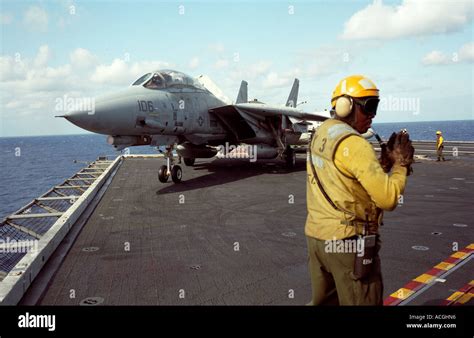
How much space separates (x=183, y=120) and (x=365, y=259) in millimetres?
13105

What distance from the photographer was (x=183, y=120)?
15258 millimetres

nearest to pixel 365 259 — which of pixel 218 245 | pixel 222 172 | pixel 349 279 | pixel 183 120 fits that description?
pixel 349 279

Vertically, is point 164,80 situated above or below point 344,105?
above

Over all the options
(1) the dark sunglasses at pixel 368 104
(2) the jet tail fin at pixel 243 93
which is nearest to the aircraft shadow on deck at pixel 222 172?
(2) the jet tail fin at pixel 243 93

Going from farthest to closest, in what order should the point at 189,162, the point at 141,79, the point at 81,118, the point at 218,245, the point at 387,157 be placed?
the point at 189,162 < the point at 141,79 < the point at 81,118 < the point at 218,245 < the point at 387,157

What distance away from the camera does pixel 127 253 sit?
22.6 feet

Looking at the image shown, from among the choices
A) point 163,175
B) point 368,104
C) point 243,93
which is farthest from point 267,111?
point 368,104

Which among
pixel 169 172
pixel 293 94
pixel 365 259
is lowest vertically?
pixel 169 172

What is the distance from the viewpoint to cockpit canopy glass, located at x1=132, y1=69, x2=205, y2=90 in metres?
14.0

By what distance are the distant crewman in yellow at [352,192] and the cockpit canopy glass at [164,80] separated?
11.8 meters

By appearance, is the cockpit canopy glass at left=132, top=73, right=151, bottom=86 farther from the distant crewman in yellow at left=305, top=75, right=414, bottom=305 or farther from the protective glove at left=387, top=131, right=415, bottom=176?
the protective glove at left=387, top=131, right=415, bottom=176

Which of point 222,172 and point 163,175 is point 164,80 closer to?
point 163,175

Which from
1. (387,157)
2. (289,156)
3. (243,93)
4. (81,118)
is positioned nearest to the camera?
(387,157)

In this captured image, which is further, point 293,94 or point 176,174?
point 293,94
